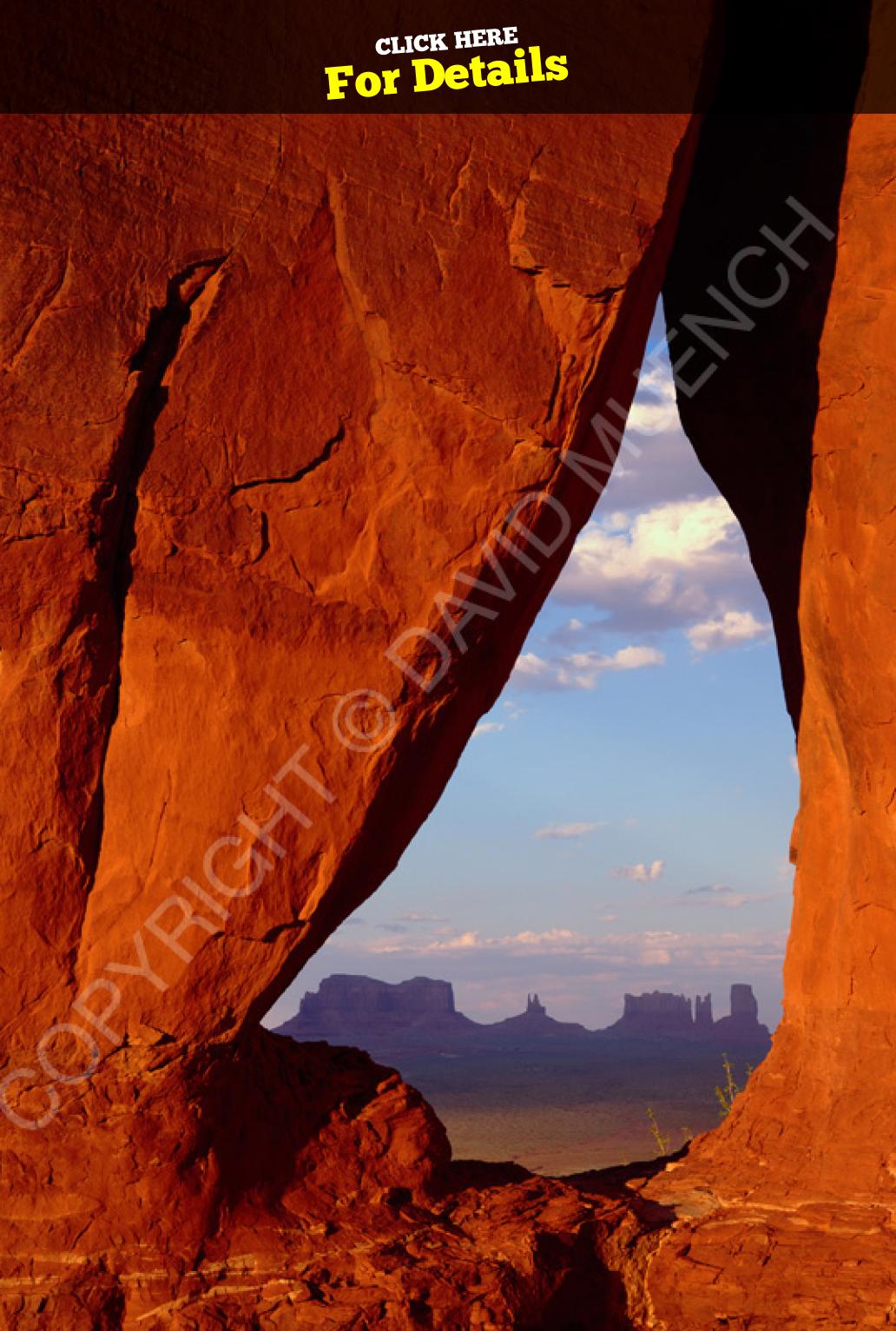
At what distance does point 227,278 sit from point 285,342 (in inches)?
13.2

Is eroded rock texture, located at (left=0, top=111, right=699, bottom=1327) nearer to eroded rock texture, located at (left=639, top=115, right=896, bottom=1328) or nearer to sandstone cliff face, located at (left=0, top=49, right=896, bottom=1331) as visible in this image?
sandstone cliff face, located at (left=0, top=49, right=896, bottom=1331)

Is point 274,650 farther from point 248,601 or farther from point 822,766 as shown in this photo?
point 822,766

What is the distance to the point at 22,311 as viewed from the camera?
501 centimetres

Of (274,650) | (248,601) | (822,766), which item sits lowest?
(822,766)

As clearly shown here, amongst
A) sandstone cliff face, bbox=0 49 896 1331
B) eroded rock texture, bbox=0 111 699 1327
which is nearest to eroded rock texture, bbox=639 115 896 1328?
sandstone cliff face, bbox=0 49 896 1331

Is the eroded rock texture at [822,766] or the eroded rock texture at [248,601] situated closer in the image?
the eroded rock texture at [248,601]

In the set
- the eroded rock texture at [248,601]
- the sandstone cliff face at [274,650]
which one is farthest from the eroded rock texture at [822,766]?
the eroded rock texture at [248,601]

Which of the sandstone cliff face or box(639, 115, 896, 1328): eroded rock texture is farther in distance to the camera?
box(639, 115, 896, 1328): eroded rock texture

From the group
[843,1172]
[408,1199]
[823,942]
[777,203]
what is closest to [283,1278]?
[408,1199]

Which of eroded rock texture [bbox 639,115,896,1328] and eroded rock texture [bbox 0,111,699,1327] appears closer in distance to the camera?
eroded rock texture [bbox 0,111,699,1327]

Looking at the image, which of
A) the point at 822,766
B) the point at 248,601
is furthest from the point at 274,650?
the point at 822,766

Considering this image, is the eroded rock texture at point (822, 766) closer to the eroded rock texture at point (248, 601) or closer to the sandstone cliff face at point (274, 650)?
the sandstone cliff face at point (274, 650)

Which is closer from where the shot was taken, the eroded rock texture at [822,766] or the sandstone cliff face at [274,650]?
the sandstone cliff face at [274,650]

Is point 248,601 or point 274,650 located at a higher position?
point 248,601
